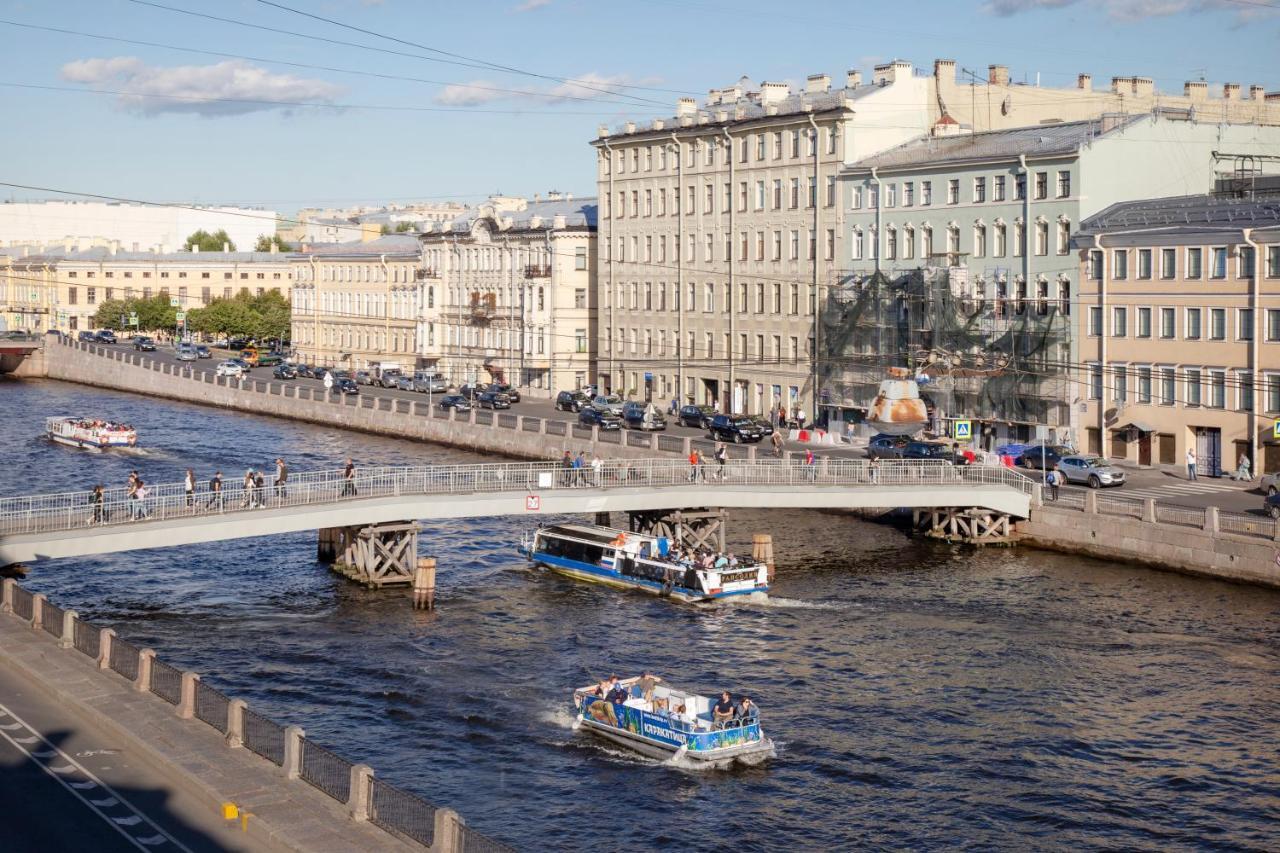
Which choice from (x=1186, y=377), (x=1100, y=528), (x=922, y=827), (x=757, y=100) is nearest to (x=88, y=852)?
(x=922, y=827)

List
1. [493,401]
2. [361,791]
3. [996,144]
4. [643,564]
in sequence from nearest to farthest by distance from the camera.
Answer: [361,791], [643,564], [996,144], [493,401]

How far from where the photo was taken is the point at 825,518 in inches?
2608

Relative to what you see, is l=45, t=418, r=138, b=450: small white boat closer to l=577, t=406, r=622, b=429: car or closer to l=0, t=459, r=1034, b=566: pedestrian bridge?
l=577, t=406, r=622, b=429: car

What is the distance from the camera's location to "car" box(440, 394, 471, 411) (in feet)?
309

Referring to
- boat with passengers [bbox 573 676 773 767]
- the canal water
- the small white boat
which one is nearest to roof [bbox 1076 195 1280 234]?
the canal water

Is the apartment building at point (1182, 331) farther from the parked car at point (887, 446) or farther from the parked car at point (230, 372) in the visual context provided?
the parked car at point (230, 372)

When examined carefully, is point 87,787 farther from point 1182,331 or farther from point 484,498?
point 1182,331

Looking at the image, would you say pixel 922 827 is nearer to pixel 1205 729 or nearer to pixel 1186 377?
pixel 1205 729

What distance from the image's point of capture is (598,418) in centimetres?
8519

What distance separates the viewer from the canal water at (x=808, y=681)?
32188 millimetres

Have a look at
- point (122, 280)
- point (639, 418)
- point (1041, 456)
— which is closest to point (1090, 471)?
point (1041, 456)

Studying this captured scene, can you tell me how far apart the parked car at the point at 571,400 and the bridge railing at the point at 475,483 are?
34.8 m

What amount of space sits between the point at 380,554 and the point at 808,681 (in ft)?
53.0

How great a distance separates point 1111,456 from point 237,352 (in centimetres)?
10396
